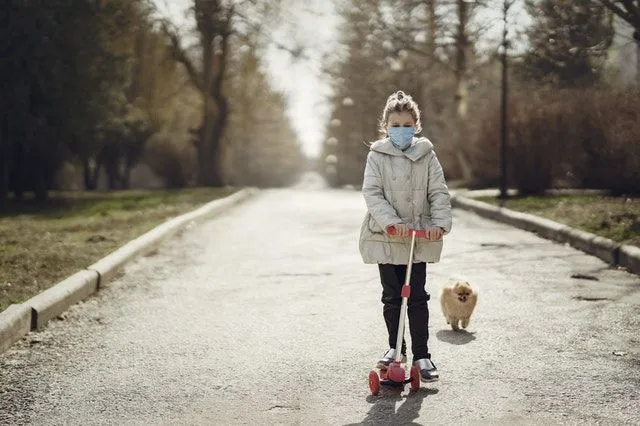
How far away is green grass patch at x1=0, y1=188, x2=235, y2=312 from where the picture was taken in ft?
29.5

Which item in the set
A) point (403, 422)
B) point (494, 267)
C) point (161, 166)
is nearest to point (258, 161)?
point (161, 166)

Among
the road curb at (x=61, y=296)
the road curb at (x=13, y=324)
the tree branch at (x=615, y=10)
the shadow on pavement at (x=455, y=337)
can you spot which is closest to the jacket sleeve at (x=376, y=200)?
the shadow on pavement at (x=455, y=337)

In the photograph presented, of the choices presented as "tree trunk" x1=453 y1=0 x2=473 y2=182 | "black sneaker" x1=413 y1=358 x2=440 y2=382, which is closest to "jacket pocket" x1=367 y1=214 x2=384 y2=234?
"black sneaker" x1=413 y1=358 x2=440 y2=382

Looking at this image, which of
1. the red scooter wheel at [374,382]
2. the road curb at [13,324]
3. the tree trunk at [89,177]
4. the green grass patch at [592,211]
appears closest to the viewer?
the red scooter wheel at [374,382]

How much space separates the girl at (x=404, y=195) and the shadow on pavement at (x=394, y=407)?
23cm

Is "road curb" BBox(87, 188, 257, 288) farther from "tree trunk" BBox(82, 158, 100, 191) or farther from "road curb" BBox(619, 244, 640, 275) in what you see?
"tree trunk" BBox(82, 158, 100, 191)

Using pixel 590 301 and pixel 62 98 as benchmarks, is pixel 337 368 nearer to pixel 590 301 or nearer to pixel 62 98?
pixel 590 301

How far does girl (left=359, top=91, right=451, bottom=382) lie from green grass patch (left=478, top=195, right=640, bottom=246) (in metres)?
6.17

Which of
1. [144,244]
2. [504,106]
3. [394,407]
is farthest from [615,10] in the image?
[394,407]

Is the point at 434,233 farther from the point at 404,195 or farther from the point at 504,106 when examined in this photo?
the point at 504,106

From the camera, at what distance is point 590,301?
320 inches

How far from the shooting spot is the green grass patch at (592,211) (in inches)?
490

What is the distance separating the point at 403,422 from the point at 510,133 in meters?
17.7

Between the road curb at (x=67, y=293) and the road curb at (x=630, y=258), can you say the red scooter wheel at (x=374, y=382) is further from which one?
the road curb at (x=630, y=258)
